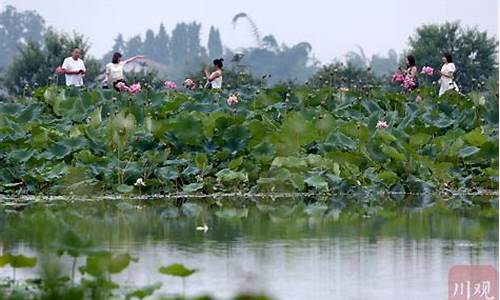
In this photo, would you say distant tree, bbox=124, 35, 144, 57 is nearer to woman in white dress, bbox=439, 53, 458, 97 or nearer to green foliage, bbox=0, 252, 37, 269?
woman in white dress, bbox=439, 53, 458, 97

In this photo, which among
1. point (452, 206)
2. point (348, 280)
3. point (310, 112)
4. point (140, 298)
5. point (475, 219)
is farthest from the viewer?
point (310, 112)

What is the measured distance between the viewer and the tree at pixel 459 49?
45.7m

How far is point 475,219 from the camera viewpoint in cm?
1079

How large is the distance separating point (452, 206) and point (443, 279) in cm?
388

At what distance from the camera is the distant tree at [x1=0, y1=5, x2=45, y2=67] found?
4617 inches

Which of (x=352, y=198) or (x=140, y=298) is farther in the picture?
(x=352, y=198)

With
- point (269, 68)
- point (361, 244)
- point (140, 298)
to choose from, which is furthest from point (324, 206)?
point (269, 68)

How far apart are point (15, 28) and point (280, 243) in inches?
4530

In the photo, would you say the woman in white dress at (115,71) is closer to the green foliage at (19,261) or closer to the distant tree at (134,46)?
the green foliage at (19,261)

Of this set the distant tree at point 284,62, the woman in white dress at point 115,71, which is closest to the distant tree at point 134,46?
the distant tree at point 284,62

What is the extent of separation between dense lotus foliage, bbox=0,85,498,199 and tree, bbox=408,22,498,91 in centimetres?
3029

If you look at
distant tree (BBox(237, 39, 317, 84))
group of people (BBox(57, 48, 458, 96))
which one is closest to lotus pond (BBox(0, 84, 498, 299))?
group of people (BBox(57, 48, 458, 96))

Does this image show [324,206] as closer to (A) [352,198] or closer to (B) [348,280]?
(A) [352,198]

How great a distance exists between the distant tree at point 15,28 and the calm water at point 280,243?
340 feet
